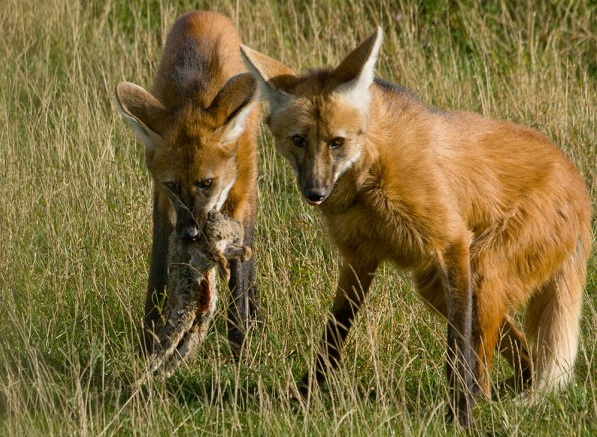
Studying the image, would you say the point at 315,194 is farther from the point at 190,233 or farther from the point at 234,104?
the point at 234,104

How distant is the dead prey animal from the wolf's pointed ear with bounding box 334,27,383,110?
84cm

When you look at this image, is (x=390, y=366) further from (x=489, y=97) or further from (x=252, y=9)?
(x=252, y=9)

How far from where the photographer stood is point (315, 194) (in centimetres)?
387

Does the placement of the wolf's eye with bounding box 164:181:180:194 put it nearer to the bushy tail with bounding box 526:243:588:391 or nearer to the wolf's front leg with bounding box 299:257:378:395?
the wolf's front leg with bounding box 299:257:378:395

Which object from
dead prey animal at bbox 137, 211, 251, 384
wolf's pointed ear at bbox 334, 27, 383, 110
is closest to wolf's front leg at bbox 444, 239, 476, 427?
wolf's pointed ear at bbox 334, 27, 383, 110

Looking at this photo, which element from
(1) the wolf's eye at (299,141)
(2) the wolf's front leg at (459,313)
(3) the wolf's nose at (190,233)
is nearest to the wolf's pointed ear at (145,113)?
(3) the wolf's nose at (190,233)

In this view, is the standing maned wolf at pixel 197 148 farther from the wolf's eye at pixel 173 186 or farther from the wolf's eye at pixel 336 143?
the wolf's eye at pixel 336 143

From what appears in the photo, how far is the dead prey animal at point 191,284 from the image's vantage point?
4211 millimetres

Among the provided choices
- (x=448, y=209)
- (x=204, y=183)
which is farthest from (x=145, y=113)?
(x=448, y=209)

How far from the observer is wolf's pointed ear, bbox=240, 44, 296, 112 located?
4.13 metres

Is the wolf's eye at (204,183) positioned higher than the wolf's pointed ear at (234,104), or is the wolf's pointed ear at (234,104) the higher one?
the wolf's pointed ear at (234,104)

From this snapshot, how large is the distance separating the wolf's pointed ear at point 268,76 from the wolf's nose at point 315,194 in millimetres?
493

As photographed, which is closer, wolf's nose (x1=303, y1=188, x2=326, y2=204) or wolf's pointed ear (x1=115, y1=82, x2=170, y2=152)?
wolf's nose (x1=303, y1=188, x2=326, y2=204)

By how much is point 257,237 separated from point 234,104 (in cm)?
120
